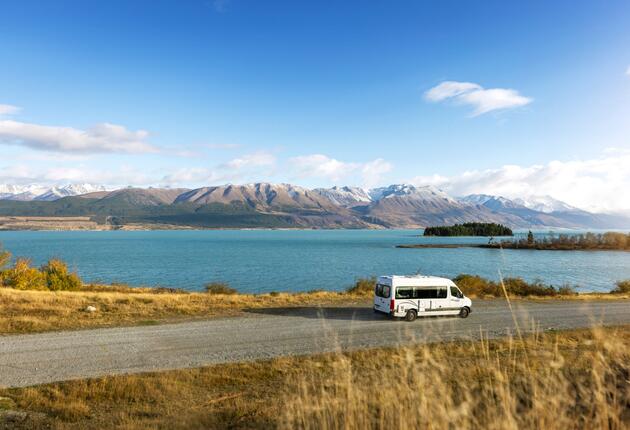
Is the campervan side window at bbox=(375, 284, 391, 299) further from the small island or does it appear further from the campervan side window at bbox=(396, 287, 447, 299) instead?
the small island

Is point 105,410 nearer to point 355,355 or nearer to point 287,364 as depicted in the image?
point 287,364

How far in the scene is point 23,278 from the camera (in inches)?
1783

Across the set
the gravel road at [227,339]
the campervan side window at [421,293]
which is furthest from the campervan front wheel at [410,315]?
the campervan side window at [421,293]

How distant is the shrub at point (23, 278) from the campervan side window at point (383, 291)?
37.6 meters

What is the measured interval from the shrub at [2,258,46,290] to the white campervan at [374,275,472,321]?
38.1 meters

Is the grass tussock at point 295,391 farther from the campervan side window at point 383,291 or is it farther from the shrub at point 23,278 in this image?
the shrub at point 23,278

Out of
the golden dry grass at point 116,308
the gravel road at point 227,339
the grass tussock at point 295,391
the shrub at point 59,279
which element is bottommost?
the shrub at point 59,279

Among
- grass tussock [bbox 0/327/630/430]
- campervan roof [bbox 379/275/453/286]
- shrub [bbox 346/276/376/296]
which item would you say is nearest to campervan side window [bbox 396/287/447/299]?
campervan roof [bbox 379/275/453/286]

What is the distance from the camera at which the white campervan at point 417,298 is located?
2575 centimetres

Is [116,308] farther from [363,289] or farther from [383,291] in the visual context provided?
[363,289]

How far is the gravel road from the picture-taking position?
610 inches

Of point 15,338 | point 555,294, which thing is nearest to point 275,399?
point 15,338

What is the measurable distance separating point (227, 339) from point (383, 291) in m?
10.6

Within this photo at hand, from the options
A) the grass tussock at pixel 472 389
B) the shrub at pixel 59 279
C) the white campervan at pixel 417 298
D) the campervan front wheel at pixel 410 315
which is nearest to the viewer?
the grass tussock at pixel 472 389
